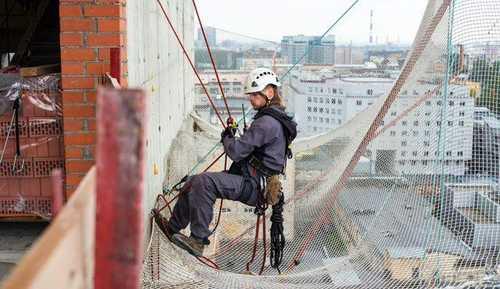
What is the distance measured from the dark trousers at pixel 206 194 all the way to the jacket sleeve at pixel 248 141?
0.27 meters

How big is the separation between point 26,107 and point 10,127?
0.20 metres

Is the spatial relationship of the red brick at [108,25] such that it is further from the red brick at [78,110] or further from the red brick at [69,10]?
the red brick at [78,110]

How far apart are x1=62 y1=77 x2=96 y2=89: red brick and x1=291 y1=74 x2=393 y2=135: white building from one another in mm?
3767

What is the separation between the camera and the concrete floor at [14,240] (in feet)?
16.2

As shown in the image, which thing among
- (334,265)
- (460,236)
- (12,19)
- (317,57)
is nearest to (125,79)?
(334,265)

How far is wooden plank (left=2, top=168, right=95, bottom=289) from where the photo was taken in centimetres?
152

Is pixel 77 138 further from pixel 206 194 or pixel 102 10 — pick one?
pixel 206 194

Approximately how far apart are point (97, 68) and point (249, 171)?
174 centimetres

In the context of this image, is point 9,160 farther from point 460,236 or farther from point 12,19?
point 12,19

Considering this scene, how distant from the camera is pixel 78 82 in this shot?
15.6 feet

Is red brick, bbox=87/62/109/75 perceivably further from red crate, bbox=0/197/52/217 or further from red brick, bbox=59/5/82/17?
red crate, bbox=0/197/52/217

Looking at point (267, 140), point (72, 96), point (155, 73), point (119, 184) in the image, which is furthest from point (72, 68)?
point (119, 184)

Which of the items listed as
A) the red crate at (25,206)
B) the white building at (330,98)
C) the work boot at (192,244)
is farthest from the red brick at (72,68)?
the white building at (330,98)

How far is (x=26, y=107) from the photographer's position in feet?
16.6
